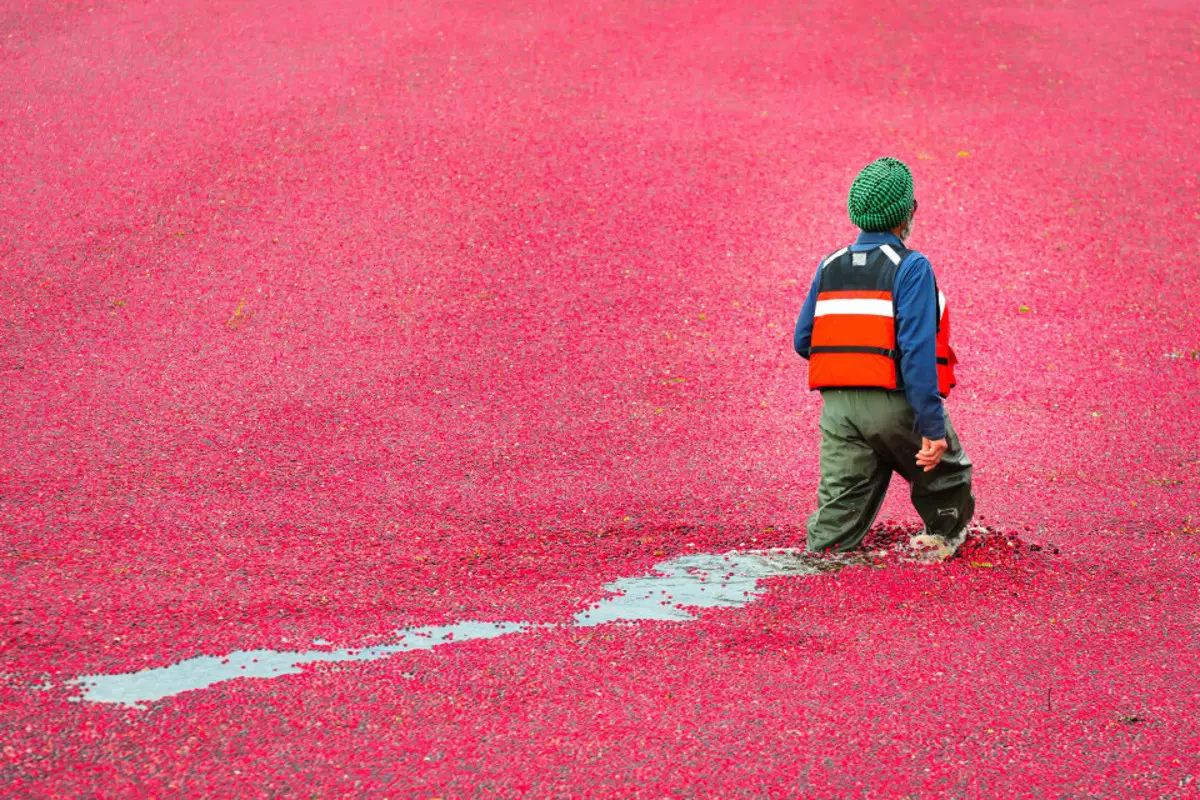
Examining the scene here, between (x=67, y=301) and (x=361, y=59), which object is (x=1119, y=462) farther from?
(x=361, y=59)

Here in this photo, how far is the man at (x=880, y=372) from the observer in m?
5.08

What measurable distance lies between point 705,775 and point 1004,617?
77.6 inches

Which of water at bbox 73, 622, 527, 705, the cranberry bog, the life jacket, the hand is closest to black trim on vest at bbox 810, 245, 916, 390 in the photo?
the life jacket

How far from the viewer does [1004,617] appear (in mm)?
4840

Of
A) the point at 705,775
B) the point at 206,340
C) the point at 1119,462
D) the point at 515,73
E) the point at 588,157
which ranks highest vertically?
the point at 515,73

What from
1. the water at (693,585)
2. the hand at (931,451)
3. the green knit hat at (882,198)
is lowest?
the water at (693,585)

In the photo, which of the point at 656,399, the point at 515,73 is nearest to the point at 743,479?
the point at 656,399

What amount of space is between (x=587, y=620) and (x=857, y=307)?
190cm

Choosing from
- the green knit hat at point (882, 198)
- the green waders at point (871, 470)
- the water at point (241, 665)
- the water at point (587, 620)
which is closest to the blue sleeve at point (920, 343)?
the green waders at point (871, 470)

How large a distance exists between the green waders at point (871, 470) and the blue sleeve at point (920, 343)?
15cm

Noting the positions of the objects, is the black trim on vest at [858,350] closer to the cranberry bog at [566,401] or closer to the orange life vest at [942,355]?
the orange life vest at [942,355]

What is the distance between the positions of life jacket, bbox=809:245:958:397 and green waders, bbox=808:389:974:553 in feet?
0.34

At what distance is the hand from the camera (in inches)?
201

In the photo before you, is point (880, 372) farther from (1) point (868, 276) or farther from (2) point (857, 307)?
(1) point (868, 276)
